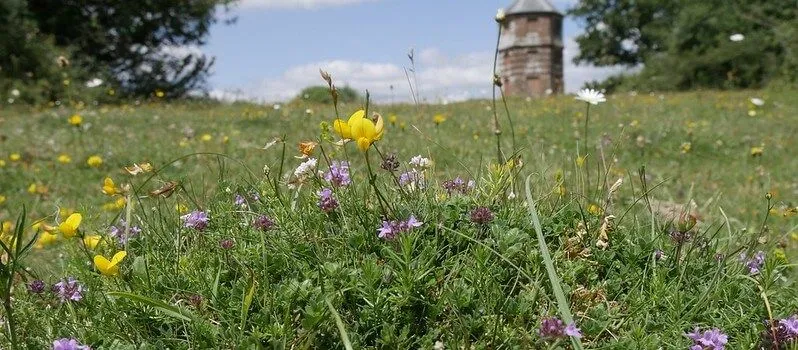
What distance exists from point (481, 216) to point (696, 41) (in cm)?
3605

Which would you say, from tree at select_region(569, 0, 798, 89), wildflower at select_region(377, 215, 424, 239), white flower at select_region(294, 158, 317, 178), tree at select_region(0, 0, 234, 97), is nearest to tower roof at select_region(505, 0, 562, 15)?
tree at select_region(569, 0, 798, 89)

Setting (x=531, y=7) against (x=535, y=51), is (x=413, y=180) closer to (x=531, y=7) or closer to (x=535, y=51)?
(x=535, y=51)

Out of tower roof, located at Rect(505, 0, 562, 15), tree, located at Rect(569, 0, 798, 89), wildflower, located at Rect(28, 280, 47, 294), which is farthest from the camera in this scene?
tower roof, located at Rect(505, 0, 562, 15)

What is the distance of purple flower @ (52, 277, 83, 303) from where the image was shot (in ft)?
6.54

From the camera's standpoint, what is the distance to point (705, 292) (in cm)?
184

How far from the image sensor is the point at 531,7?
3228cm

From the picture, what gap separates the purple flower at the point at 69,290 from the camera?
1.99 meters

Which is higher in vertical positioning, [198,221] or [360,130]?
[360,130]

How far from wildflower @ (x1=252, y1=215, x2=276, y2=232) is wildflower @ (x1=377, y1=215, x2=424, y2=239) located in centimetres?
36

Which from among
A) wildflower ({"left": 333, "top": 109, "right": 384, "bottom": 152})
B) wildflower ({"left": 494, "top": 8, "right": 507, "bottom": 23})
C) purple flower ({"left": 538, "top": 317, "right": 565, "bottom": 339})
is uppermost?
wildflower ({"left": 494, "top": 8, "right": 507, "bottom": 23})

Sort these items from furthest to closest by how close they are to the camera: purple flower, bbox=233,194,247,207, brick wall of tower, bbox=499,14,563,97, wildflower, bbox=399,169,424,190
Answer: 1. brick wall of tower, bbox=499,14,563,97
2. purple flower, bbox=233,194,247,207
3. wildflower, bbox=399,169,424,190

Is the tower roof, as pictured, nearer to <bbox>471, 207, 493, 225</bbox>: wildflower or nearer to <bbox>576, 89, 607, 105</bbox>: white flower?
<bbox>576, 89, 607, 105</bbox>: white flower

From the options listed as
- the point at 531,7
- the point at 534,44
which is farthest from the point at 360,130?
the point at 531,7

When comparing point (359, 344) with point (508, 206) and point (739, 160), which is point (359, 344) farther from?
point (739, 160)
